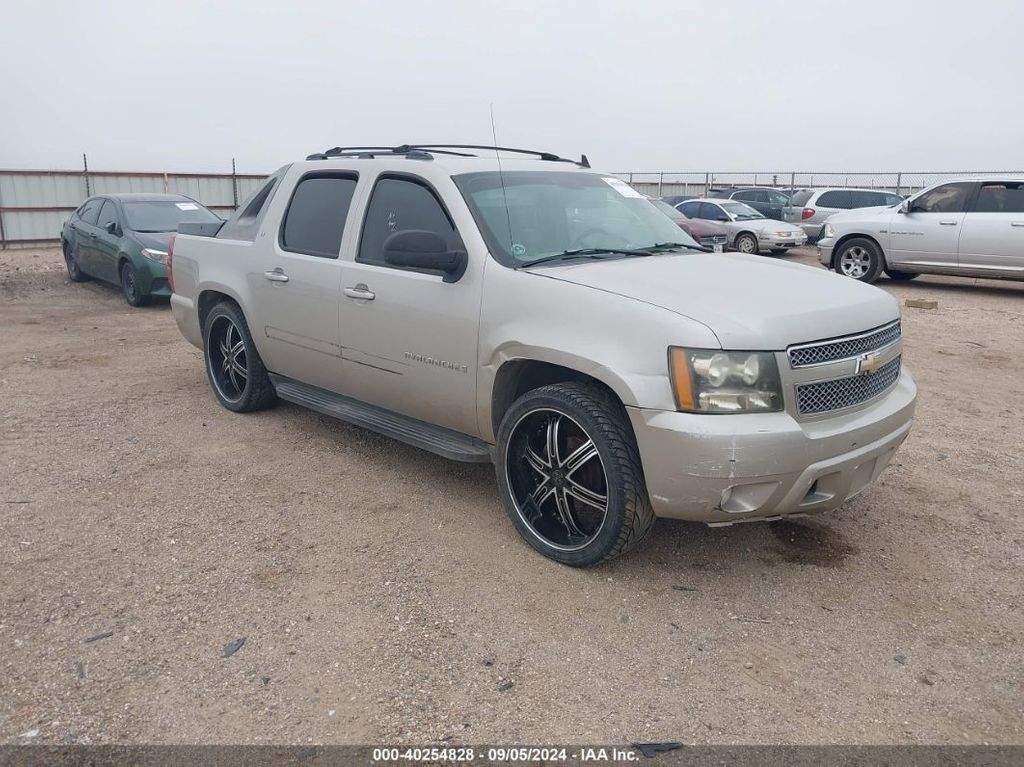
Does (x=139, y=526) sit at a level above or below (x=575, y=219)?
below

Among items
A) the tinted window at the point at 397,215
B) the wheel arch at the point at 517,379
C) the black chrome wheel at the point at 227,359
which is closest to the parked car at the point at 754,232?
the black chrome wheel at the point at 227,359

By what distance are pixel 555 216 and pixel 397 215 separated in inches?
34.5

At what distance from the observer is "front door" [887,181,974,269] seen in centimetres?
1221

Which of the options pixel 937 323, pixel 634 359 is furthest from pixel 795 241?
pixel 634 359

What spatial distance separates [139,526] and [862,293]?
369 centimetres

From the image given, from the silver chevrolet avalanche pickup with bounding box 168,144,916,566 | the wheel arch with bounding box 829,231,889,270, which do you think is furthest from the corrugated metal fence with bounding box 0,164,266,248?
the silver chevrolet avalanche pickup with bounding box 168,144,916,566

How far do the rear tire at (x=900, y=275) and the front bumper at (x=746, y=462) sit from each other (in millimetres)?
10998

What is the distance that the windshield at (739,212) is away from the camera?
1952 cm

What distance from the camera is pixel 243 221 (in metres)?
5.66

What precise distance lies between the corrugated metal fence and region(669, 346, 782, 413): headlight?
18.6 m

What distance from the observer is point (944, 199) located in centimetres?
1243

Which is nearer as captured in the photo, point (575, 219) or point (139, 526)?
point (139, 526)

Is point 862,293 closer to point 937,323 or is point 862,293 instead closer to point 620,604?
point 620,604

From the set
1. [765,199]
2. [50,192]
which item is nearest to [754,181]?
[765,199]
